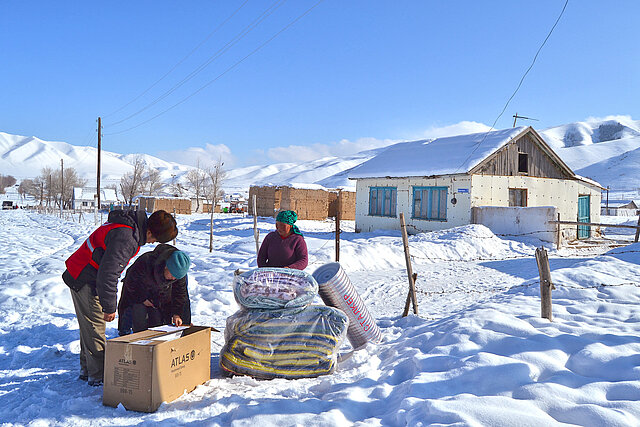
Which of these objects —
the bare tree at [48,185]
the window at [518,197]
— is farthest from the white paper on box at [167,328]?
the bare tree at [48,185]

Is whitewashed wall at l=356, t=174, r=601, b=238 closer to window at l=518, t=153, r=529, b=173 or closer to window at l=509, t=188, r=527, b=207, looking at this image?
window at l=509, t=188, r=527, b=207

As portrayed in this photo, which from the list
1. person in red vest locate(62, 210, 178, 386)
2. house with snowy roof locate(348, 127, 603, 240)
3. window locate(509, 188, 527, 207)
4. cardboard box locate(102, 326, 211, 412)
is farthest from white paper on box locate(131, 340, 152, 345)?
window locate(509, 188, 527, 207)

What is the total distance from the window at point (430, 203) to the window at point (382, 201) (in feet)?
4.05

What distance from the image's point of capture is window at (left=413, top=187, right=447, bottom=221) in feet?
63.9

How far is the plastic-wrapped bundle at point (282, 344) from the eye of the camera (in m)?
4.05

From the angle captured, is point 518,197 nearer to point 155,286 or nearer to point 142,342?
point 155,286

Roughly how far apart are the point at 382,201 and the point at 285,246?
1718 cm

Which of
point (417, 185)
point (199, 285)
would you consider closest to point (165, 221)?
point (199, 285)

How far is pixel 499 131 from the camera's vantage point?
21.5 meters

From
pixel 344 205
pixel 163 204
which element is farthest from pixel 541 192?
pixel 163 204

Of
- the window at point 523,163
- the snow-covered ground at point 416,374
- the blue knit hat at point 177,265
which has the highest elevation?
the window at point 523,163

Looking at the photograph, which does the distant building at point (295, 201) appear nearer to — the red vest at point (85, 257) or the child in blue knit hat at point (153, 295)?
the child in blue knit hat at point (153, 295)

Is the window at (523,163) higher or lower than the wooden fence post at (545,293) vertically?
higher

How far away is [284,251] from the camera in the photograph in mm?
5152
